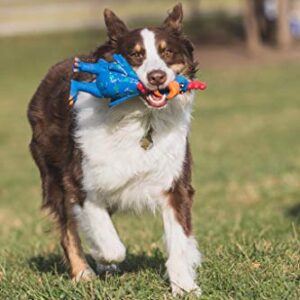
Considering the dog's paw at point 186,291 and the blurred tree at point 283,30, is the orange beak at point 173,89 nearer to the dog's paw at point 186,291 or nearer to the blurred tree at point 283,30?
the dog's paw at point 186,291

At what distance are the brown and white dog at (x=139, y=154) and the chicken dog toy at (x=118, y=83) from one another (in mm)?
56

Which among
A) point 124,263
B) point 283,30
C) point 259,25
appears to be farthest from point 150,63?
point 259,25

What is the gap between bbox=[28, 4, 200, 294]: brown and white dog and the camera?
18.8 ft

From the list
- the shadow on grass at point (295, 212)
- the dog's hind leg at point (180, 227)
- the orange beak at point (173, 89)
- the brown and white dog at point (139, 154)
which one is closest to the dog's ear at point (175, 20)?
the brown and white dog at point (139, 154)

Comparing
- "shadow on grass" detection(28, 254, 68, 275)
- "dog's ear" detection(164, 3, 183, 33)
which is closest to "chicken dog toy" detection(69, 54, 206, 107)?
"dog's ear" detection(164, 3, 183, 33)

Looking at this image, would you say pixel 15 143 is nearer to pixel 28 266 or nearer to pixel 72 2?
pixel 28 266

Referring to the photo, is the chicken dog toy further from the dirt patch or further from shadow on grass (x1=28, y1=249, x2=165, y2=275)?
the dirt patch

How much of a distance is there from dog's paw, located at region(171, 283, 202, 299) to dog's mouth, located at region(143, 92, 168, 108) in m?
1.19

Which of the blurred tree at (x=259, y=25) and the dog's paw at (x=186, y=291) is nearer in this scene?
the dog's paw at (x=186, y=291)

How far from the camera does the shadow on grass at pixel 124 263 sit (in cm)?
644

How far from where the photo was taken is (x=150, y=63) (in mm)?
5582

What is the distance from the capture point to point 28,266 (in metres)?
6.83

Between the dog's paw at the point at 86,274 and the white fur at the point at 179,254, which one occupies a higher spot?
the white fur at the point at 179,254

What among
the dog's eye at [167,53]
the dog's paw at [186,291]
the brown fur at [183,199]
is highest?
the dog's eye at [167,53]
